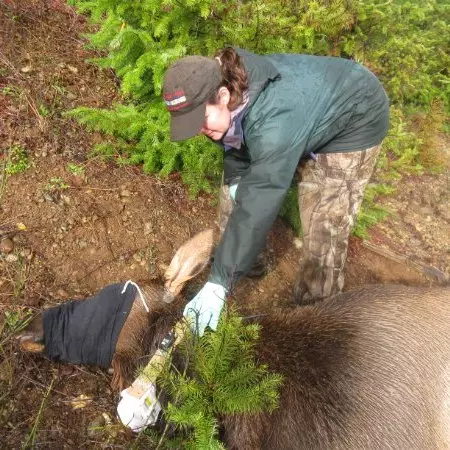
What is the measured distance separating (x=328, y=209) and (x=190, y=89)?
168cm

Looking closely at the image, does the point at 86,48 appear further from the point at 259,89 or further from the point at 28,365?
the point at 28,365

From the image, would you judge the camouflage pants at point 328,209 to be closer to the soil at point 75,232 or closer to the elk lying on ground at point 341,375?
the soil at point 75,232

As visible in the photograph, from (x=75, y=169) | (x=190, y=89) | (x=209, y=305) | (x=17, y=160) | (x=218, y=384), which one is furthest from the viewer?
(x=75, y=169)

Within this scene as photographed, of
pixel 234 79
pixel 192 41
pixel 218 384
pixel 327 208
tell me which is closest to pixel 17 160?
pixel 192 41

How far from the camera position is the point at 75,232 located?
3998 mm

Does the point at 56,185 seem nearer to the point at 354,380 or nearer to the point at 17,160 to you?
the point at 17,160

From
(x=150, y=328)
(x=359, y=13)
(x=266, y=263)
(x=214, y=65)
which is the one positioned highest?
(x=214, y=65)

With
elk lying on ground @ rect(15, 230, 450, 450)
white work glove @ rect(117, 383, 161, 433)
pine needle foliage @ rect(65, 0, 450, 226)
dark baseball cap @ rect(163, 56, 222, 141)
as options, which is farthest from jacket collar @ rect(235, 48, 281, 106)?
white work glove @ rect(117, 383, 161, 433)

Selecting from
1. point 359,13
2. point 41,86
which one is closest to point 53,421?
point 41,86

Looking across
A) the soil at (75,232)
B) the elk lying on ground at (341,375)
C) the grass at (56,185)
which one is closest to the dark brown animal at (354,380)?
the elk lying on ground at (341,375)

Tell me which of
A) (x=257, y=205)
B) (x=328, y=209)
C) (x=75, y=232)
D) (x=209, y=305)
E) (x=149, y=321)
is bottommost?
(x=75, y=232)

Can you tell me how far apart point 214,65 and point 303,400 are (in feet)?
7.07

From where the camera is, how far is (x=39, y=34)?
16.5 feet

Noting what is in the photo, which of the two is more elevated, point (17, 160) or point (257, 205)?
point (257, 205)
